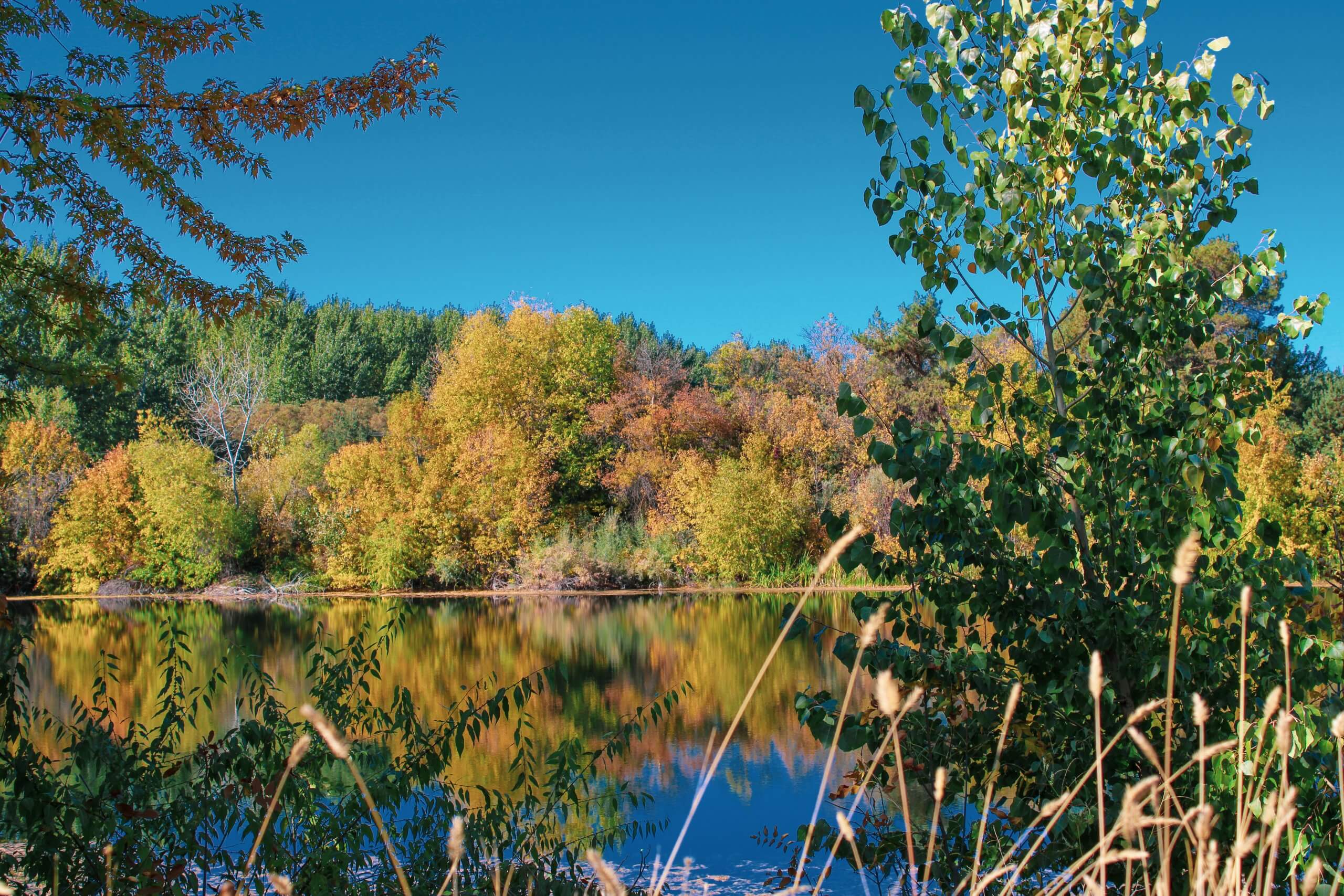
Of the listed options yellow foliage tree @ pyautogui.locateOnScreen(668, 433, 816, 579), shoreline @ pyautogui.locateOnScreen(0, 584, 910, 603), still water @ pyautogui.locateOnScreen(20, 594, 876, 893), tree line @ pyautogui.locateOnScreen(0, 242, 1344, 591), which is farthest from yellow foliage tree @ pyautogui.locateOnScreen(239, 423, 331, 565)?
yellow foliage tree @ pyautogui.locateOnScreen(668, 433, 816, 579)

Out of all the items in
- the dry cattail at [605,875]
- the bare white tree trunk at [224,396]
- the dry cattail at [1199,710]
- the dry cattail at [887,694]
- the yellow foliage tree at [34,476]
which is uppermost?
the bare white tree trunk at [224,396]

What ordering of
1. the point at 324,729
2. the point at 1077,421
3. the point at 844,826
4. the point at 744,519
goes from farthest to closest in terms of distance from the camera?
the point at 744,519 < the point at 1077,421 < the point at 844,826 < the point at 324,729

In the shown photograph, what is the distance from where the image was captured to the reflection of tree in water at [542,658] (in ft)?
31.3

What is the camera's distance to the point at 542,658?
570 inches

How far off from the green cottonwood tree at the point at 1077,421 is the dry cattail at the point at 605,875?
70.6 inches

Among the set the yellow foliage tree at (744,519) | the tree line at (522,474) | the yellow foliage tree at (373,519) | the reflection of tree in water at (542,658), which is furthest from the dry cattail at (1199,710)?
the yellow foliage tree at (373,519)

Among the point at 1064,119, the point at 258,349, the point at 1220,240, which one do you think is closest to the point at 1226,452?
the point at 1064,119

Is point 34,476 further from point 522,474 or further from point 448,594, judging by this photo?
point 522,474

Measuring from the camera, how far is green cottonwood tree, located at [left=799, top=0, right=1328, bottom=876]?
299cm

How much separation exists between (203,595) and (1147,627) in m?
30.0

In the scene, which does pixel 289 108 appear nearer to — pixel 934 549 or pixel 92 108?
pixel 92 108

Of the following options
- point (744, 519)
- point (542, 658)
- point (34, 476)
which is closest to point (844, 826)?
point (542, 658)

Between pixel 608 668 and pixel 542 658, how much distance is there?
122 cm

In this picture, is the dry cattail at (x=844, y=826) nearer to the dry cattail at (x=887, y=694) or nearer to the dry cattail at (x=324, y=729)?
the dry cattail at (x=887, y=694)
